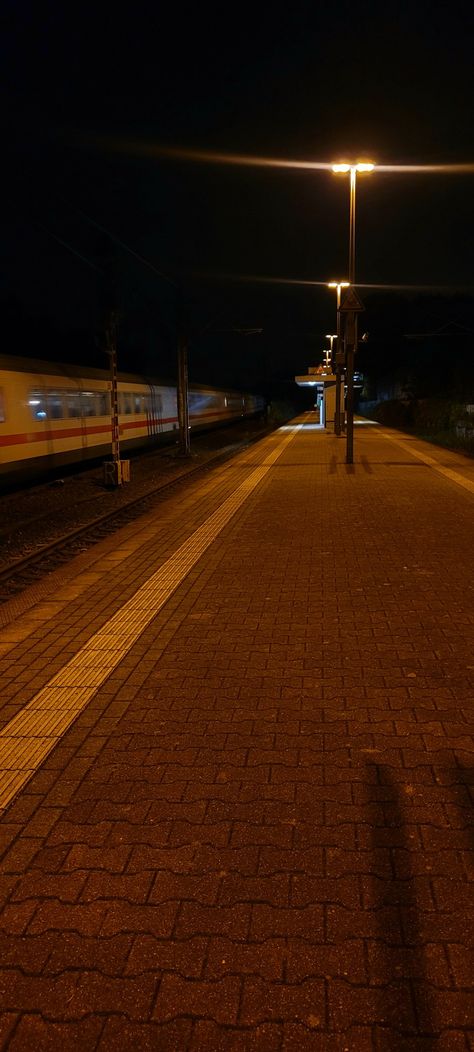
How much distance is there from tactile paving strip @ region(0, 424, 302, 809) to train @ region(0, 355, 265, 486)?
8.36 metres

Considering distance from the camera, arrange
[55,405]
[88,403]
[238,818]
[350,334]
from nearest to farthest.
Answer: [238,818], [350,334], [55,405], [88,403]

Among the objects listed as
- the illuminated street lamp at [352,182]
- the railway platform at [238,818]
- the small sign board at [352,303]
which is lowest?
the railway platform at [238,818]

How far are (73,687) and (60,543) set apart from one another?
5.40 m

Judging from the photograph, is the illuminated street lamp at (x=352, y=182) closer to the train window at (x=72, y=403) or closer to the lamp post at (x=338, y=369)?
the lamp post at (x=338, y=369)

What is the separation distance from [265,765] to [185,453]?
21467mm

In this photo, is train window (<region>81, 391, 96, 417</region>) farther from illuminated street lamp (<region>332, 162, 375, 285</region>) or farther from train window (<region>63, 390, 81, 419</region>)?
illuminated street lamp (<region>332, 162, 375, 285</region>)

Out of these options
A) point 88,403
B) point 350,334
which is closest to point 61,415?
point 88,403

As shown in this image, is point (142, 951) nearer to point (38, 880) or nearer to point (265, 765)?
point (38, 880)

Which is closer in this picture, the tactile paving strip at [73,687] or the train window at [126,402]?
the tactile paving strip at [73,687]

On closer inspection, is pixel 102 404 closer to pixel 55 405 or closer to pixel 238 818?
pixel 55 405

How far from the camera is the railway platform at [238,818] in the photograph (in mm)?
2258

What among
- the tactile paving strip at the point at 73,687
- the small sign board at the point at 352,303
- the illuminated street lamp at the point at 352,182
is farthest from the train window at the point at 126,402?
the tactile paving strip at the point at 73,687

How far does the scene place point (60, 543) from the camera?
388 inches

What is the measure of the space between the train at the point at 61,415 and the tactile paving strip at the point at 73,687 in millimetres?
8355
